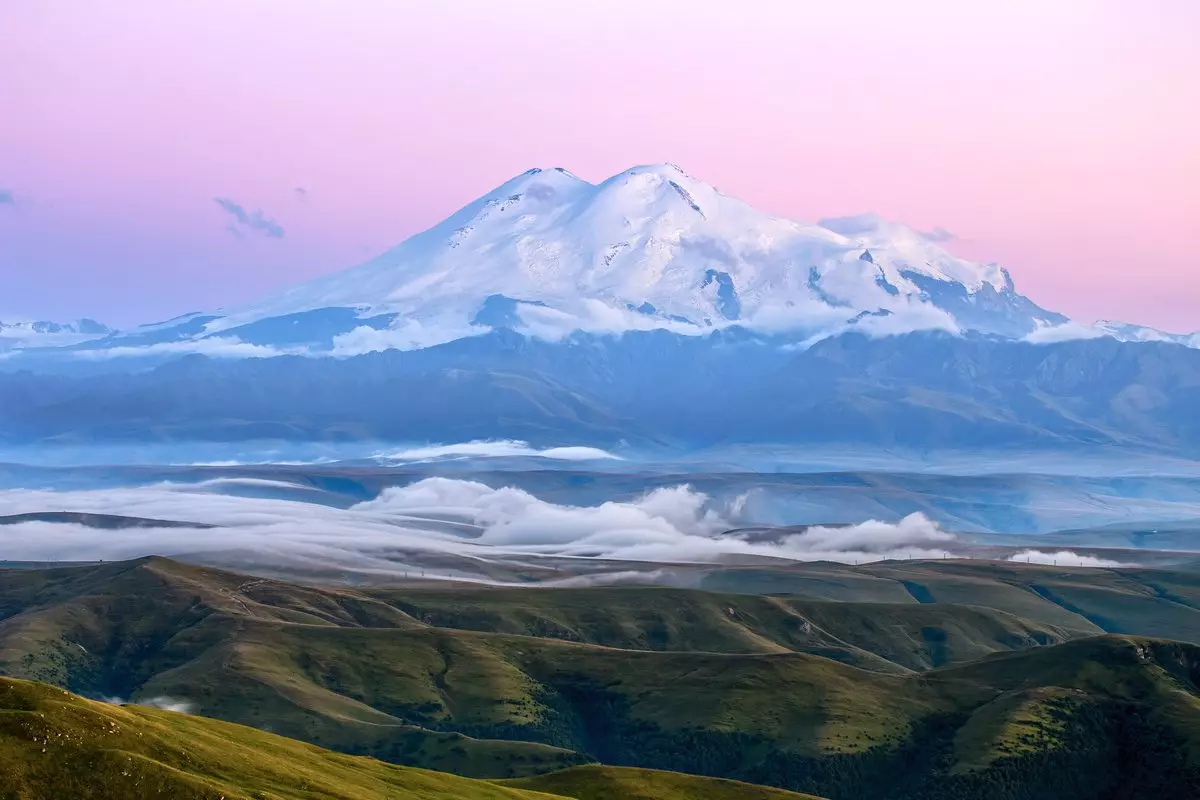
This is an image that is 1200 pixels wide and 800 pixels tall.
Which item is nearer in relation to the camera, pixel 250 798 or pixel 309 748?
pixel 250 798

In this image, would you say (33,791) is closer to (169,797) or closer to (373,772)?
(169,797)

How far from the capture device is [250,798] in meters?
128

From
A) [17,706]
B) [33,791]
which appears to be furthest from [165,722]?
[33,791]

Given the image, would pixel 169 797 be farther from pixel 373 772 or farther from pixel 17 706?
pixel 373 772

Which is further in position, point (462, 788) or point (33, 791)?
point (462, 788)

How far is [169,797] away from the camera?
12100 cm

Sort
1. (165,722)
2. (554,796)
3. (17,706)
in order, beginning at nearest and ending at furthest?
(17,706), (165,722), (554,796)

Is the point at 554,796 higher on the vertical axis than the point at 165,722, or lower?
lower

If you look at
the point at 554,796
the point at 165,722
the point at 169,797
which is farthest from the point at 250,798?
the point at 554,796

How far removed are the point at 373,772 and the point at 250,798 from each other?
4333 cm

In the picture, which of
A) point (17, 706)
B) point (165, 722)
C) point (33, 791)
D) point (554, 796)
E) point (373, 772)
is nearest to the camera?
point (33, 791)

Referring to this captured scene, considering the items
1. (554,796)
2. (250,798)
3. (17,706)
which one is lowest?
(554,796)

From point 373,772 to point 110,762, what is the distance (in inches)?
2012

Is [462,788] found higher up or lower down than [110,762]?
lower down
